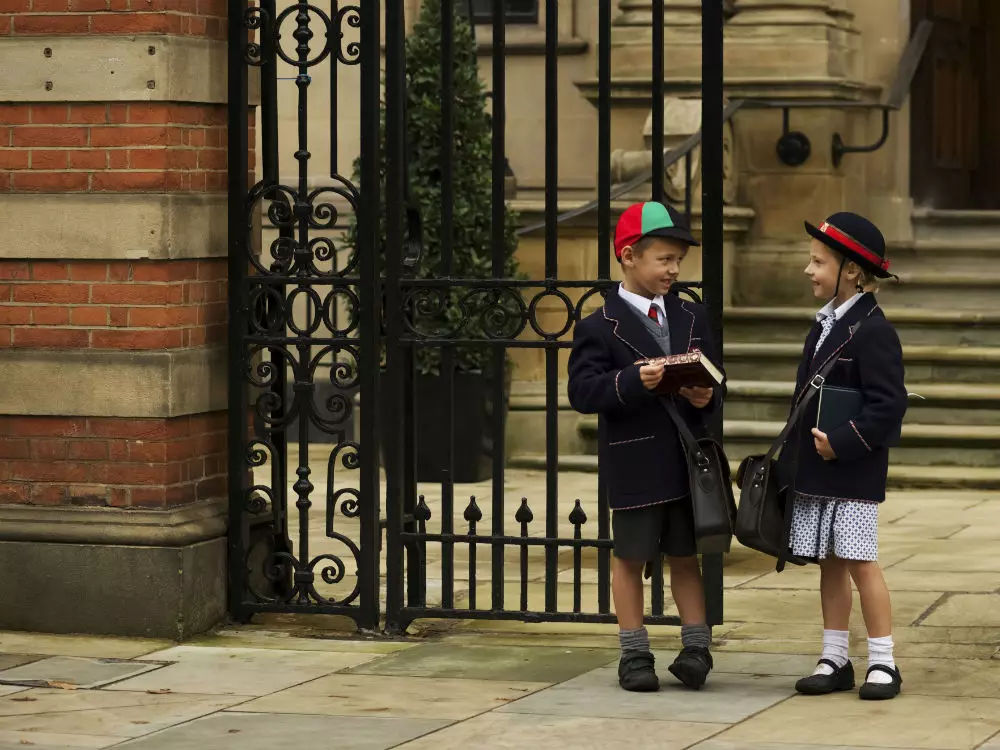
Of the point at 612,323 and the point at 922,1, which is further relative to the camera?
the point at 922,1

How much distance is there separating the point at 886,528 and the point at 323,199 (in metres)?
6.07

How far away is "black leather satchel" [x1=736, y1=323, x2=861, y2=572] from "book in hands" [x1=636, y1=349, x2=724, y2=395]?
0.88 feet

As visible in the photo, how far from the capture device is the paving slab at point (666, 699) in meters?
6.31

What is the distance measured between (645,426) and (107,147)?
2272mm

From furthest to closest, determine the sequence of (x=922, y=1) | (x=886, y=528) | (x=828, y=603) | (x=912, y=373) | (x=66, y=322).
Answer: (x=922, y=1) < (x=912, y=373) < (x=886, y=528) < (x=66, y=322) < (x=828, y=603)

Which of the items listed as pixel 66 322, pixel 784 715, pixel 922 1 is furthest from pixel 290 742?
pixel 922 1

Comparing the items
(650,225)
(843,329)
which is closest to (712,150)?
(650,225)

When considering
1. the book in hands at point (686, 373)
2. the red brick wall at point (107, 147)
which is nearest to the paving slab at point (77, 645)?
the red brick wall at point (107, 147)

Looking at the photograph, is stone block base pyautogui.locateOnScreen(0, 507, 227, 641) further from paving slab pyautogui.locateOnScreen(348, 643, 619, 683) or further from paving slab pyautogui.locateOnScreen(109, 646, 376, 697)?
paving slab pyautogui.locateOnScreen(348, 643, 619, 683)

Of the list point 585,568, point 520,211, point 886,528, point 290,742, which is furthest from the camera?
point 520,211

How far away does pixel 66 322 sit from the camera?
774 centimetres

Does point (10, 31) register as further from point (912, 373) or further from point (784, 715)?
point (912, 373)

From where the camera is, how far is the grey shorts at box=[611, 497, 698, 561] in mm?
6656

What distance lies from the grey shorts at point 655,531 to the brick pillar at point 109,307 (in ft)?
5.79
